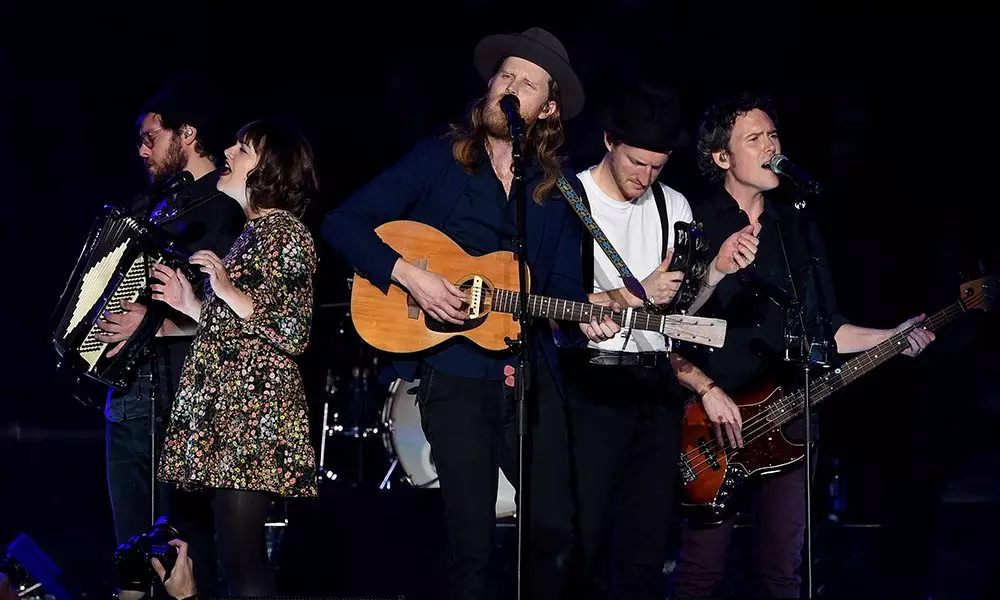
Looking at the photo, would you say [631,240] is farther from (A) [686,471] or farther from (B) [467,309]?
(A) [686,471]

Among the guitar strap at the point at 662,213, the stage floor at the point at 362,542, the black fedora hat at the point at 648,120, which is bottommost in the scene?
the stage floor at the point at 362,542

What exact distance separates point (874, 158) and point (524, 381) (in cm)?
503

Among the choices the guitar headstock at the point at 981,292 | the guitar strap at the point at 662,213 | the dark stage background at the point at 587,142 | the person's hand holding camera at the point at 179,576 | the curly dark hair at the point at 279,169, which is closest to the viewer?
the person's hand holding camera at the point at 179,576

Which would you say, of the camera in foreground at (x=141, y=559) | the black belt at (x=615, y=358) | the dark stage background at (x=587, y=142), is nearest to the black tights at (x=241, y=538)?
the camera in foreground at (x=141, y=559)

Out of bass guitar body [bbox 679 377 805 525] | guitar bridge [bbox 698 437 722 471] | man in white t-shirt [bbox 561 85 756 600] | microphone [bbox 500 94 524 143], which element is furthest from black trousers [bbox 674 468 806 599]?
microphone [bbox 500 94 524 143]

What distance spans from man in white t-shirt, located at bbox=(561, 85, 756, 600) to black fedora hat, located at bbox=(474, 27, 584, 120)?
0.20 m

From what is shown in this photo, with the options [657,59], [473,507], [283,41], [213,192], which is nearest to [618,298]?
[473,507]

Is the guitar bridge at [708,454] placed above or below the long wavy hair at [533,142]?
below

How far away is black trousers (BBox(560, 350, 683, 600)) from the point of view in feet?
14.2

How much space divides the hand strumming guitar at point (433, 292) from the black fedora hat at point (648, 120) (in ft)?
3.03

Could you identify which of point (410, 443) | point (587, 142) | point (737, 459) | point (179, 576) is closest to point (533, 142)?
point (737, 459)

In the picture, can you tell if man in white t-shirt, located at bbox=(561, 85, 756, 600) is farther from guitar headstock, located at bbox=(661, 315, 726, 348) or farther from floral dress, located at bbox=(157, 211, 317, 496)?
floral dress, located at bbox=(157, 211, 317, 496)

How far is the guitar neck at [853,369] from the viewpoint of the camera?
5113 mm

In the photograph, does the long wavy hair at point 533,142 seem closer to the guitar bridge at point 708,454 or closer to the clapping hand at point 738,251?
the clapping hand at point 738,251
